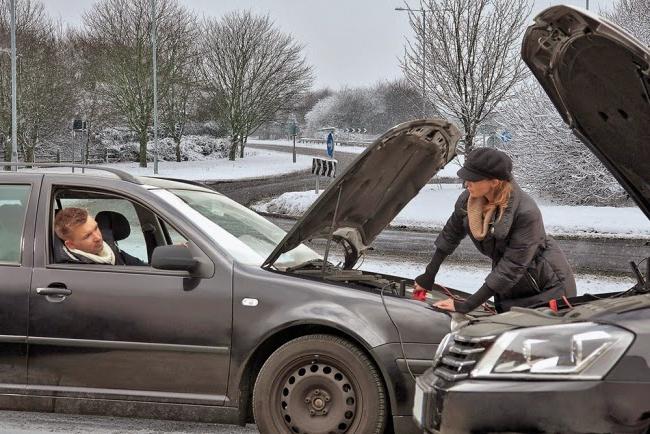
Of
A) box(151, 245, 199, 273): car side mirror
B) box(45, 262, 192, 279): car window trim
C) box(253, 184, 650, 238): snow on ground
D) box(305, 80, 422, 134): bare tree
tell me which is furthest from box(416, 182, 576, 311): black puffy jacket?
box(305, 80, 422, 134): bare tree

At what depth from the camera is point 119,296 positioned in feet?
13.3

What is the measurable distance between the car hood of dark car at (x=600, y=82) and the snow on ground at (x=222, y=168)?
120 ft

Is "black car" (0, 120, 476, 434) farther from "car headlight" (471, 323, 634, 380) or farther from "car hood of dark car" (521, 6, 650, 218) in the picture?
"car headlight" (471, 323, 634, 380)

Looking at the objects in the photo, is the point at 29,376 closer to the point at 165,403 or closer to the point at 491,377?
the point at 165,403

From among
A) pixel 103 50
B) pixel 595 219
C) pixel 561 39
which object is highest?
pixel 103 50

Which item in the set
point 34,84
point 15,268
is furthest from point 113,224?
point 34,84

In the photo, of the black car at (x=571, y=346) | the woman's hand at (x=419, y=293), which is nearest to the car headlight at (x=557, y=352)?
the black car at (x=571, y=346)

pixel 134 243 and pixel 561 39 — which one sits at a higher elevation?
pixel 561 39

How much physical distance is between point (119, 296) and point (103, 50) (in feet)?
150

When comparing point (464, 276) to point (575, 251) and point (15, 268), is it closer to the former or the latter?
point (575, 251)

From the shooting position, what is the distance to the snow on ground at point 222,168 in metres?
42.9

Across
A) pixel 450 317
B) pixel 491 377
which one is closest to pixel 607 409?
pixel 491 377

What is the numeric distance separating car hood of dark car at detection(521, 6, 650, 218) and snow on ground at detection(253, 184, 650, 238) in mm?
13325

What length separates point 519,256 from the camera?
3.91 m
